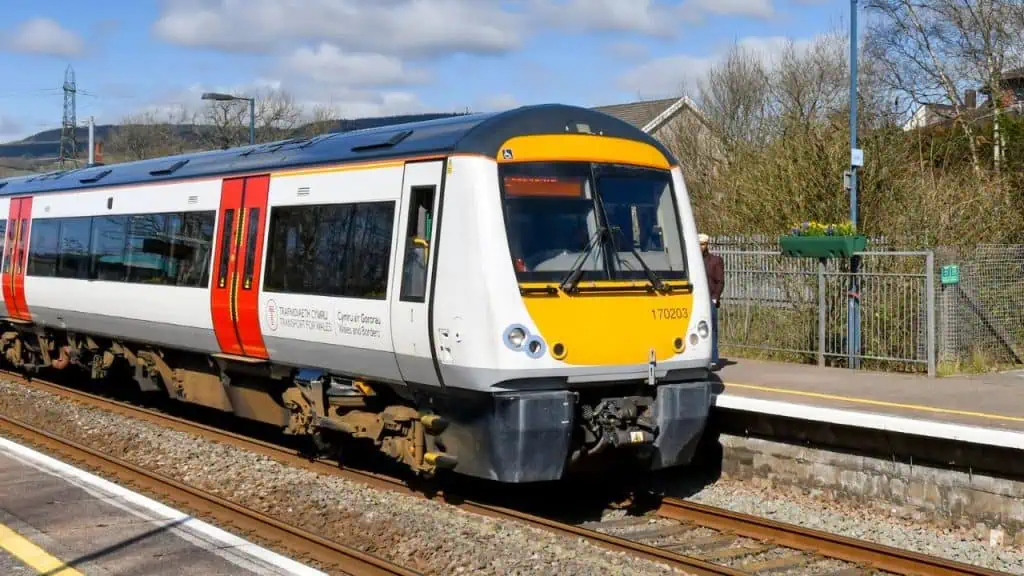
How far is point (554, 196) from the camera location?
8742mm

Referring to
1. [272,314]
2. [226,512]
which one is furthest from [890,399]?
[226,512]

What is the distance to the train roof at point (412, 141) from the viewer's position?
28.2 feet

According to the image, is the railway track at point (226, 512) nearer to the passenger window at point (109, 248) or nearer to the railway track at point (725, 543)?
the railway track at point (725, 543)

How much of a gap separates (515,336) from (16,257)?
11.5 meters

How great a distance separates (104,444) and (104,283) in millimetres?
2214

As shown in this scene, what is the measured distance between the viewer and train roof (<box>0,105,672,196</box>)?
339 inches

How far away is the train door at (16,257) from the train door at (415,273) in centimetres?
981

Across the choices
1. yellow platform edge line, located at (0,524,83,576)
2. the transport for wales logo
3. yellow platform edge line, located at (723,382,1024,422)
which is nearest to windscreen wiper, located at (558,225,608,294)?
the transport for wales logo

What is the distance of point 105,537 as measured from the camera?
805 cm

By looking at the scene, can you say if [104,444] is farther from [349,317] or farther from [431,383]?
[431,383]

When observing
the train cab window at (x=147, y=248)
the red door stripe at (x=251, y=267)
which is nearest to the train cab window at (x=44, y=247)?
the train cab window at (x=147, y=248)

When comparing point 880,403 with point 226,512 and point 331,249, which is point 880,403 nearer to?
point 331,249

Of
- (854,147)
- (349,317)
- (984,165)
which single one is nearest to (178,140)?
(984,165)

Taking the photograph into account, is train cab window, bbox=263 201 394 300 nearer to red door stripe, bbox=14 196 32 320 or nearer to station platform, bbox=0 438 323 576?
station platform, bbox=0 438 323 576
